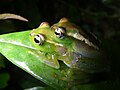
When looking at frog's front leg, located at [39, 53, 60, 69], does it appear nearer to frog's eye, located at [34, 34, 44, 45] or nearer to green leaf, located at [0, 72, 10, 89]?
frog's eye, located at [34, 34, 44, 45]

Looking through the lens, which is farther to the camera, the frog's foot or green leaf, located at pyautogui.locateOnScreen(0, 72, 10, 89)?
green leaf, located at pyautogui.locateOnScreen(0, 72, 10, 89)

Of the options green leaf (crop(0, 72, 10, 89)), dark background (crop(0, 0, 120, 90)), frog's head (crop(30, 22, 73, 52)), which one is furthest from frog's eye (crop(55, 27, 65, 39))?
green leaf (crop(0, 72, 10, 89))

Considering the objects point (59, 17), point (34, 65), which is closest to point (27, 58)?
point (34, 65)

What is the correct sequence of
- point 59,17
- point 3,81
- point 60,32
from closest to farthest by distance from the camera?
point 60,32, point 3,81, point 59,17

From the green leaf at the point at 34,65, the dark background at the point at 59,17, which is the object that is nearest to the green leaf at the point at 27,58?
the green leaf at the point at 34,65

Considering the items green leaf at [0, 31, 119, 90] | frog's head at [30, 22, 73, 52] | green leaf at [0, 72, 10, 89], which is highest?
frog's head at [30, 22, 73, 52]

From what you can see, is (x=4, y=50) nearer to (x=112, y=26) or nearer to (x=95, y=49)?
(x=95, y=49)

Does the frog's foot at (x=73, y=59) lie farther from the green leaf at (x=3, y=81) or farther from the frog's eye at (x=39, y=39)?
the green leaf at (x=3, y=81)

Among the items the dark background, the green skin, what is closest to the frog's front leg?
the green skin

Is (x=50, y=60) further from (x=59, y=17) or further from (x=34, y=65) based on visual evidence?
(x=59, y=17)

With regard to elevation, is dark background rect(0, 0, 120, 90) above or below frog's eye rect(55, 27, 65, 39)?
below
